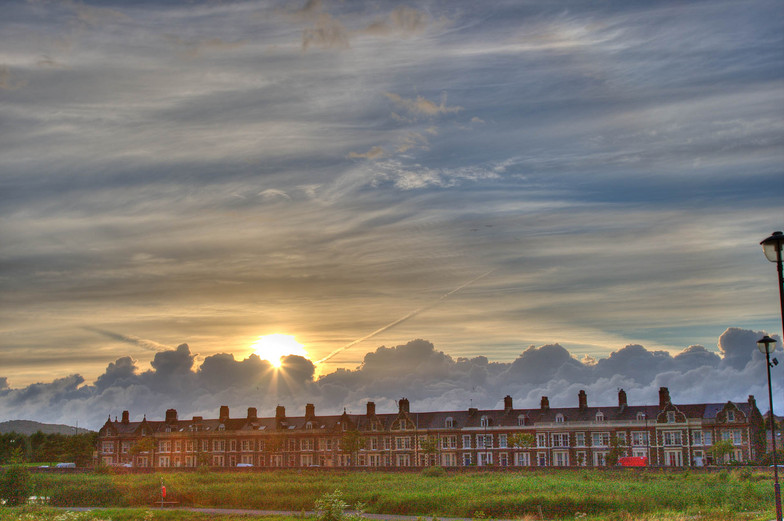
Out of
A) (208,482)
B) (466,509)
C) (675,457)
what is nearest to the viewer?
(466,509)

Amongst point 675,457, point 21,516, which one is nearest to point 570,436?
point 675,457

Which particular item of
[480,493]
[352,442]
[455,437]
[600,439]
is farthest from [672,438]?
[480,493]

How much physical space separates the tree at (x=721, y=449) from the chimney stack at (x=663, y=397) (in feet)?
33.9

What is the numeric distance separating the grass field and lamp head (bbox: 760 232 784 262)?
55.7ft

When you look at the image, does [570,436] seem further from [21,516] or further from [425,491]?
[21,516]

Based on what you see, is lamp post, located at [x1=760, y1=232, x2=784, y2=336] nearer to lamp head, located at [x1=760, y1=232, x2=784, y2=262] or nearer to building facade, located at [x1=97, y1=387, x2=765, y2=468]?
lamp head, located at [x1=760, y1=232, x2=784, y2=262]

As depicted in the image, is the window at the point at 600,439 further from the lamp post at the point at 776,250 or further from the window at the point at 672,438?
the lamp post at the point at 776,250

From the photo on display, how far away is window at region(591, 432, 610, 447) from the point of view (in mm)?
97838

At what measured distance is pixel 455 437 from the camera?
107 metres

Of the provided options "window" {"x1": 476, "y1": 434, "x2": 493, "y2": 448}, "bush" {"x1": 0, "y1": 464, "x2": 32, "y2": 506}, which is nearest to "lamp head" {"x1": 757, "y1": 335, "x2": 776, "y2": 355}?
"bush" {"x1": 0, "y1": 464, "x2": 32, "y2": 506}

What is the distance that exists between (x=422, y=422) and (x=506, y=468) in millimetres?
34497

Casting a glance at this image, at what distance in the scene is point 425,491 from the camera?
5491 cm

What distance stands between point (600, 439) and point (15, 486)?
68059mm

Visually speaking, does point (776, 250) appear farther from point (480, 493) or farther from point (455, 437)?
point (455, 437)
